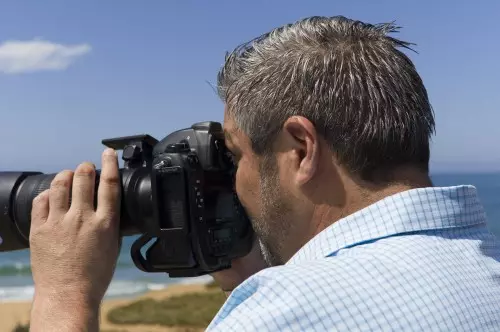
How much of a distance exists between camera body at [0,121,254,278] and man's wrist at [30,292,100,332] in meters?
0.27

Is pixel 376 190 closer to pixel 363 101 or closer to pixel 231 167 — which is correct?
pixel 363 101

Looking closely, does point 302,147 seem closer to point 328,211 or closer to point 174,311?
point 328,211

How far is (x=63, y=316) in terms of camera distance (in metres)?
1.33

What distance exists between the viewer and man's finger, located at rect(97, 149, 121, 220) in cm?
151

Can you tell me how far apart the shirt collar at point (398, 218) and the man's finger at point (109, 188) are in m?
0.58

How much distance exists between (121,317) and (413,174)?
12.6 meters

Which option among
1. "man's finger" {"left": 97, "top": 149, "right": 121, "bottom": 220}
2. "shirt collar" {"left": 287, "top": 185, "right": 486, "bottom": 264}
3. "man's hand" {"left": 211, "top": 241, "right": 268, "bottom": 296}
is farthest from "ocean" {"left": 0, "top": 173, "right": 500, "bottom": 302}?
"shirt collar" {"left": 287, "top": 185, "right": 486, "bottom": 264}

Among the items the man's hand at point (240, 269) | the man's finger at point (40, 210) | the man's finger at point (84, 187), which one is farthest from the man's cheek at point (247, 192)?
the man's hand at point (240, 269)

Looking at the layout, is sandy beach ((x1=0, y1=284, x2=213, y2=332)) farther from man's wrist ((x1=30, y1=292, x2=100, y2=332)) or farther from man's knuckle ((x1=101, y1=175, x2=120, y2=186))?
man's wrist ((x1=30, y1=292, x2=100, y2=332))

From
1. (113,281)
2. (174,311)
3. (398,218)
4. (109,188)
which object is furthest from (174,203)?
(113,281)

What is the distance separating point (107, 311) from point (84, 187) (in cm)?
1278

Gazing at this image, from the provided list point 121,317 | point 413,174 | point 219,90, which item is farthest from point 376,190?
point 121,317

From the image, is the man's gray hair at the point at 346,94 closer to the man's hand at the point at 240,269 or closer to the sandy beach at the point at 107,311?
the man's hand at the point at 240,269

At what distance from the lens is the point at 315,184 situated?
119cm
